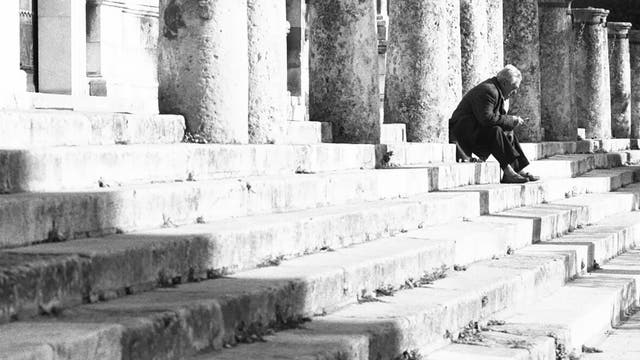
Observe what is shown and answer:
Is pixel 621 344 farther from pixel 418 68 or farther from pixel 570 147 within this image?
pixel 570 147

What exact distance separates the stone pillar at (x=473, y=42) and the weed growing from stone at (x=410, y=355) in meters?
11.4

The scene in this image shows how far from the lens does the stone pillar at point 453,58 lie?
55.0 feet

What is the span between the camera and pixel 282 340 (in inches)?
273

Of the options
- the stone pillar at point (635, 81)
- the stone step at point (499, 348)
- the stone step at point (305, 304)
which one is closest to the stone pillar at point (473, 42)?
the stone step at point (305, 304)

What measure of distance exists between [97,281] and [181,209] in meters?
1.81

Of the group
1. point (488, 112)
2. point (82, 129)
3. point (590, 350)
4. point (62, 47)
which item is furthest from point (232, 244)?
point (62, 47)

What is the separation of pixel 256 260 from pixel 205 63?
2547 mm

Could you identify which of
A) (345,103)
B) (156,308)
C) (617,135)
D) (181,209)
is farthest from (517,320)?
(617,135)

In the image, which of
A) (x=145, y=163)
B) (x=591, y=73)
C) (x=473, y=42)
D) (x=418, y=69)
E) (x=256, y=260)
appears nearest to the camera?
(x=256, y=260)

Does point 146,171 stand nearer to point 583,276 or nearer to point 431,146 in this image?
point 583,276

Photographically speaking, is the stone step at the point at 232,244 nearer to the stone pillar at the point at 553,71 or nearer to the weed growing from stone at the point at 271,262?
the weed growing from stone at the point at 271,262

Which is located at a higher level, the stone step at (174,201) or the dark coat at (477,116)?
the dark coat at (477,116)

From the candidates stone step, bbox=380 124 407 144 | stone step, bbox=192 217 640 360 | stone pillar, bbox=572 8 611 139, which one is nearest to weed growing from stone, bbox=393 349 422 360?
stone step, bbox=192 217 640 360

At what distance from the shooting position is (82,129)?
8.78 metres
